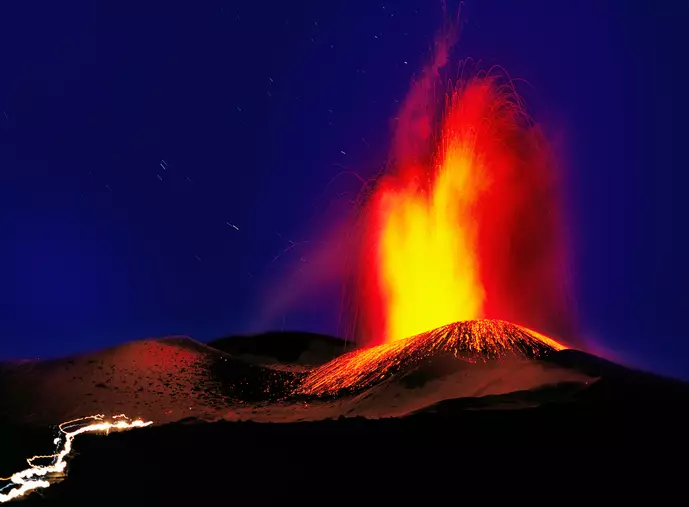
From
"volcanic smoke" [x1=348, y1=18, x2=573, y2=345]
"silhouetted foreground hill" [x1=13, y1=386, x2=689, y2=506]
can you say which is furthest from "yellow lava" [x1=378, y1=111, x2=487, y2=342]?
"silhouetted foreground hill" [x1=13, y1=386, x2=689, y2=506]

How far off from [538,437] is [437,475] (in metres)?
1.92

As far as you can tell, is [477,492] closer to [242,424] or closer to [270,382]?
[242,424]

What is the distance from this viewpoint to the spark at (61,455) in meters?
10.5

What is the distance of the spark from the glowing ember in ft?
14.8

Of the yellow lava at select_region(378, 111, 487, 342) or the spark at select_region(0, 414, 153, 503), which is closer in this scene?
the spark at select_region(0, 414, 153, 503)

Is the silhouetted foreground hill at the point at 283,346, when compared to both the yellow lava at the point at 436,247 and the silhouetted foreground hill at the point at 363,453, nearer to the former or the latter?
the yellow lava at the point at 436,247

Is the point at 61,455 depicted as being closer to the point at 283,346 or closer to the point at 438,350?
the point at 438,350

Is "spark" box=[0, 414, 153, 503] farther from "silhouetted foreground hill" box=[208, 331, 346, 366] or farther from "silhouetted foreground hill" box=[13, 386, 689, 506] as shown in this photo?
"silhouetted foreground hill" box=[208, 331, 346, 366]

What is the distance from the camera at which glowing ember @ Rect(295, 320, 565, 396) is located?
14.5 m

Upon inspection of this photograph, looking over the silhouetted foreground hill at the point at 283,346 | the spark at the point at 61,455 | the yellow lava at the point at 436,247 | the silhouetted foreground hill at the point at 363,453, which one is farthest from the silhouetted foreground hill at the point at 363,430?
the silhouetted foreground hill at the point at 283,346

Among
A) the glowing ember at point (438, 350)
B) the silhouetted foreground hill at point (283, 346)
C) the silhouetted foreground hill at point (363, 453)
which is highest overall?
the silhouetted foreground hill at point (283, 346)

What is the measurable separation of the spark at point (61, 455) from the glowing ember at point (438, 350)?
4.51 metres

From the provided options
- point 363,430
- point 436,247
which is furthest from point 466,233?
point 363,430

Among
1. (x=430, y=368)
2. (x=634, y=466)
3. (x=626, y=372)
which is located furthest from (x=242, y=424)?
(x=626, y=372)
